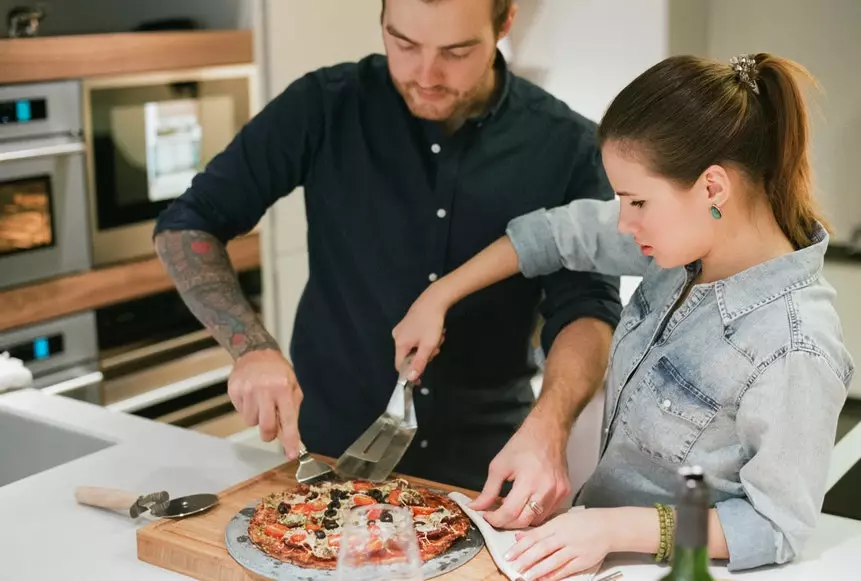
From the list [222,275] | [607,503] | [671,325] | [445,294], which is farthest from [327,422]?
[671,325]

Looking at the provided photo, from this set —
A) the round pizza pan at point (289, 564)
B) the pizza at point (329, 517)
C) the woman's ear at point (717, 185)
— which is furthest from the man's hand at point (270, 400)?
the woman's ear at point (717, 185)

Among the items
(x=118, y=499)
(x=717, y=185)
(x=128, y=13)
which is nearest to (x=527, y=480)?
(x=717, y=185)

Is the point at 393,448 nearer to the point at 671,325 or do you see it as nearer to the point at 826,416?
the point at 671,325

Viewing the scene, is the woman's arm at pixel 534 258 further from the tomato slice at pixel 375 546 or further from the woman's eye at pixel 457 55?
the tomato slice at pixel 375 546

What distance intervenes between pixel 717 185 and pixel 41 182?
7.06ft

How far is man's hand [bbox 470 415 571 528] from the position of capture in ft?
4.36

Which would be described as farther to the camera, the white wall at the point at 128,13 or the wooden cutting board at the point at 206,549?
the white wall at the point at 128,13

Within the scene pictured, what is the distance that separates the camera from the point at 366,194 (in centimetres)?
188

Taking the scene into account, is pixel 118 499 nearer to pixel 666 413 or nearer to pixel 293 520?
pixel 293 520

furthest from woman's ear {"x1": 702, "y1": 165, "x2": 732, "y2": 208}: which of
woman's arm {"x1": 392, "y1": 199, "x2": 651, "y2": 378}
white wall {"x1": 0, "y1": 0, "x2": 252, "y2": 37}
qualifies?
white wall {"x1": 0, "y1": 0, "x2": 252, "y2": 37}

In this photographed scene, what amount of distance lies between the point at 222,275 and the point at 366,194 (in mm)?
282

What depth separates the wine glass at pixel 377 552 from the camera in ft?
3.21

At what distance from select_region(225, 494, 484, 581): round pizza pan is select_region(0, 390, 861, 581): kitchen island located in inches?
1.0

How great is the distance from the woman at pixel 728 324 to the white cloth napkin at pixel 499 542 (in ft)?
0.05
